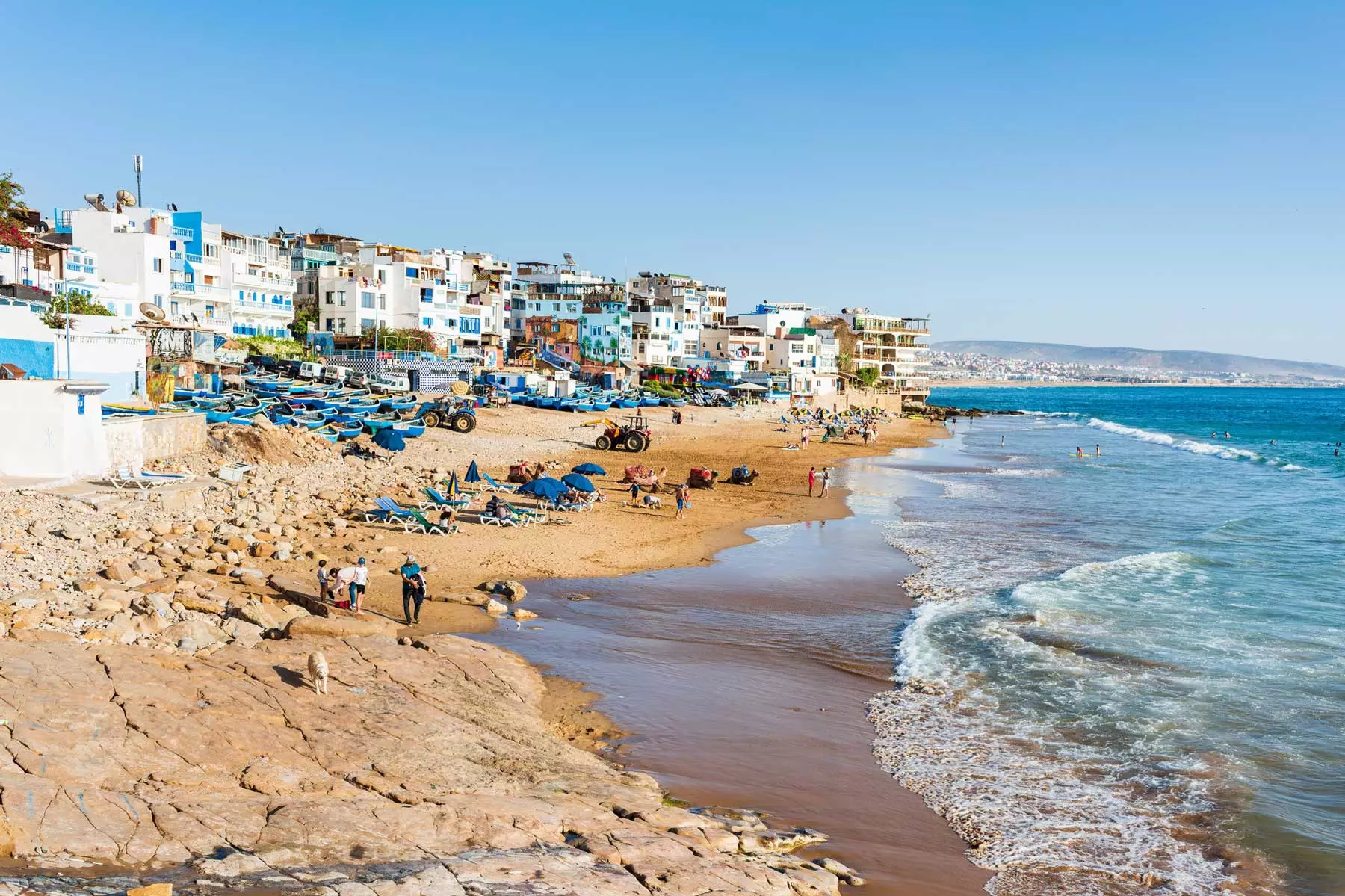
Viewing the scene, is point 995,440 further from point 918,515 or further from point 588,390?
point 918,515

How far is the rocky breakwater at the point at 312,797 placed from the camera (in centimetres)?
837

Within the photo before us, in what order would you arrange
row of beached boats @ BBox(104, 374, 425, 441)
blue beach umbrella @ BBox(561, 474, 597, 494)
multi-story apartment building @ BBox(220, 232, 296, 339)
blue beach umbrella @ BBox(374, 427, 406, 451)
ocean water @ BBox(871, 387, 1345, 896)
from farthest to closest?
1. multi-story apartment building @ BBox(220, 232, 296, 339)
2. row of beached boats @ BBox(104, 374, 425, 441)
3. blue beach umbrella @ BBox(374, 427, 406, 451)
4. blue beach umbrella @ BBox(561, 474, 597, 494)
5. ocean water @ BBox(871, 387, 1345, 896)

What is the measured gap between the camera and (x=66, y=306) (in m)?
34.8

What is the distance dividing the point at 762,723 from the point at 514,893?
7150 mm

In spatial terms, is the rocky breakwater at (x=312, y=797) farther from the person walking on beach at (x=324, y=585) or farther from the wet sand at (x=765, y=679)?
the person walking on beach at (x=324, y=585)

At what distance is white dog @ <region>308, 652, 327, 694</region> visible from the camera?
1311cm

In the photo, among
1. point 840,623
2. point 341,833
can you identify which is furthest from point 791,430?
point 341,833

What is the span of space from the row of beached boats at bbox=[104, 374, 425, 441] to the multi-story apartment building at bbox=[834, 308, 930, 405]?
7830 centimetres

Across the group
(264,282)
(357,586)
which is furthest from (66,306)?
(264,282)

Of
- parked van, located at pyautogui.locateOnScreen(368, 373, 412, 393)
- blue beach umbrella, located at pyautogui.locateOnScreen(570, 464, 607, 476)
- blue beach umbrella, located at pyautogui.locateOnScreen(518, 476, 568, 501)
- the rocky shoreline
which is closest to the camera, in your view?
the rocky shoreline

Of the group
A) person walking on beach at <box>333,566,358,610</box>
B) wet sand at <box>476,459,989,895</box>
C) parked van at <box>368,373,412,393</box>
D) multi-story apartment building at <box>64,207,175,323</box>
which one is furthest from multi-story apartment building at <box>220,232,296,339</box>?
person walking on beach at <box>333,566,358,610</box>

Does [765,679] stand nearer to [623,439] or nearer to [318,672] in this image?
[318,672]

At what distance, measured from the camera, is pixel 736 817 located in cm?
1162

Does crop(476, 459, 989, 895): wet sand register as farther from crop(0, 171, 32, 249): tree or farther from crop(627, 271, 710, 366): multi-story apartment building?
crop(627, 271, 710, 366): multi-story apartment building
